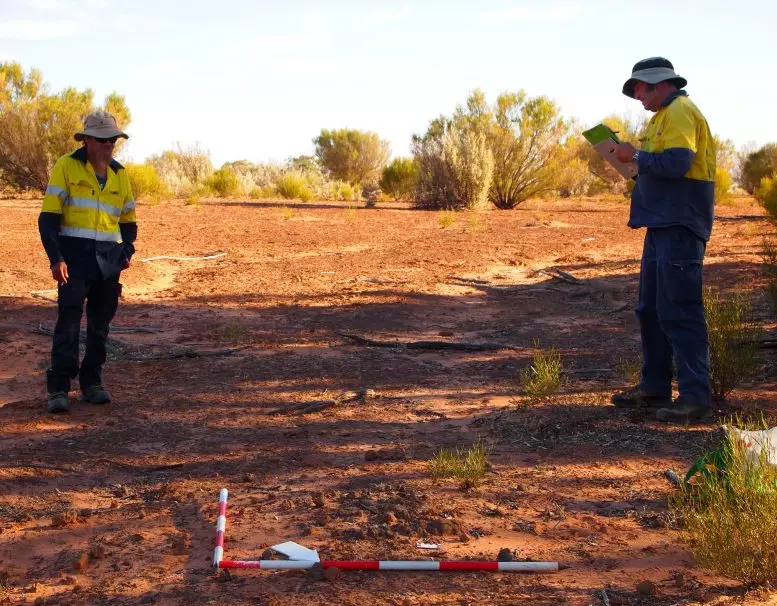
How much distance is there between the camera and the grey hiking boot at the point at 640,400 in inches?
245

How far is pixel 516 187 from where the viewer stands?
29.0 metres

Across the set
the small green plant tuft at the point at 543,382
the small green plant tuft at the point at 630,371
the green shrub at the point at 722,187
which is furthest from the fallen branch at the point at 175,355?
the green shrub at the point at 722,187

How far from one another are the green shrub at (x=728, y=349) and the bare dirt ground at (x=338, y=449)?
7.3 inches

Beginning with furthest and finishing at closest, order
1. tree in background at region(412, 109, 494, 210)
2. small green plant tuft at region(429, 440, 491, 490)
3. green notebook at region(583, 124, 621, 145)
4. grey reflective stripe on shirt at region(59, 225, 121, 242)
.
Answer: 1. tree in background at region(412, 109, 494, 210)
2. grey reflective stripe on shirt at region(59, 225, 121, 242)
3. green notebook at region(583, 124, 621, 145)
4. small green plant tuft at region(429, 440, 491, 490)

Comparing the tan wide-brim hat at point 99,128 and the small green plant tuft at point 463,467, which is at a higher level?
the tan wide-brim hat at point 99,128

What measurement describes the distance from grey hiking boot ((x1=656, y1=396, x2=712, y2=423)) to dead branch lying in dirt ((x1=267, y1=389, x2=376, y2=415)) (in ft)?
7.09

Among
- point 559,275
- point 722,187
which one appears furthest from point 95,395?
point 722,187

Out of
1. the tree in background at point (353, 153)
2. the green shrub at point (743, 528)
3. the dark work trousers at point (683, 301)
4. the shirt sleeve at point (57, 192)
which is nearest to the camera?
the green shrub at point (743, 528)

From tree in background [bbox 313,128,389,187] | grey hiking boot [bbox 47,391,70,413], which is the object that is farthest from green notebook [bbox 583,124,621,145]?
tree in background [bbox 313,128,389,187]

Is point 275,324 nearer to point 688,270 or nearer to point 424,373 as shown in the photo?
point 424,373

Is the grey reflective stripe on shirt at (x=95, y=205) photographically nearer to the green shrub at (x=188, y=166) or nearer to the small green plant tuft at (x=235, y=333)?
the small green plant tuft at (x=235, y=333)

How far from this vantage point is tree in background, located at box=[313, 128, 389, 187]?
46.5m

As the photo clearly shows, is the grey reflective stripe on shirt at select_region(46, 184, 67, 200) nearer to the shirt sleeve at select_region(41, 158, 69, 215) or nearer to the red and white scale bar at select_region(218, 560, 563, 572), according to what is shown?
the shirt sleeve at select_region(41, 158, 69, 215)

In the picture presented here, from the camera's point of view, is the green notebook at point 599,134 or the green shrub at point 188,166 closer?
the green notebook at point 599,134
